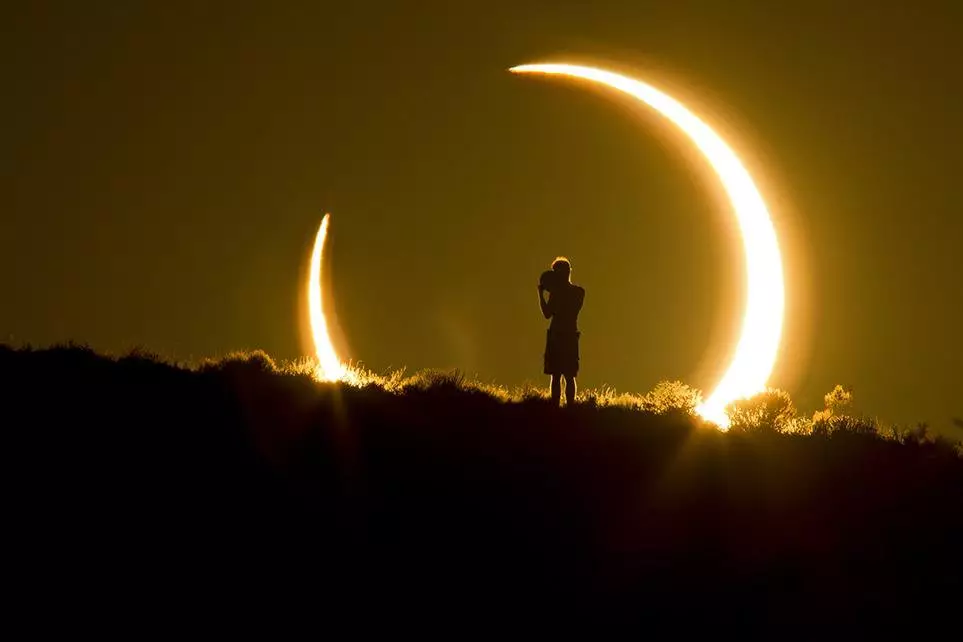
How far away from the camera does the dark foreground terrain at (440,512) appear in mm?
9758

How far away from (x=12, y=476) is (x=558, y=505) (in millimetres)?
5386

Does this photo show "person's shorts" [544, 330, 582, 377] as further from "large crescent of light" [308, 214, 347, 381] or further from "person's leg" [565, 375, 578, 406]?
"large crescent of light" [308, 214, 347, 381]

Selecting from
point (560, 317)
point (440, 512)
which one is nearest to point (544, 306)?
point (560, 317)

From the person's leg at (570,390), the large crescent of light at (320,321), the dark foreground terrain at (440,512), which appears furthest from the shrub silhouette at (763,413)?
the large crescent of light at (320,321)

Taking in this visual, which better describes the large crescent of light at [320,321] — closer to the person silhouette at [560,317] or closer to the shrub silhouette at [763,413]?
the person silhouette at [560,317]

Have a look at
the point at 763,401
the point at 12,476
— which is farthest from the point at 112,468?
the point at 763,401

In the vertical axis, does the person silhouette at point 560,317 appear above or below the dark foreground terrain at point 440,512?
above

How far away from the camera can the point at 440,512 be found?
11.3 meters

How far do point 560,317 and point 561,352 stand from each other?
462 millimetres

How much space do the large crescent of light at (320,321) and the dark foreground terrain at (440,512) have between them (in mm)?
1667

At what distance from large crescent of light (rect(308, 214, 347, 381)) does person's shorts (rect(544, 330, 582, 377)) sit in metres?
2.99

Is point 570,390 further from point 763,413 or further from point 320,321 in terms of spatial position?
point 320,321

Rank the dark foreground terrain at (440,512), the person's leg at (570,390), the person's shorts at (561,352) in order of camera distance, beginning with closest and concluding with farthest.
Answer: the dark foreground terrain at (440,512)
the person's shorts at (561,352)
the person's leg at (570,390)

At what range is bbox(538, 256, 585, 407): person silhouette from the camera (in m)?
15.2
